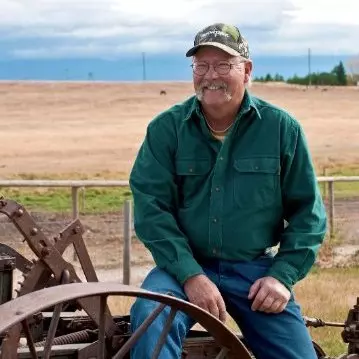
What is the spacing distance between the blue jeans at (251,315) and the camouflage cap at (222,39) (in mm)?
871

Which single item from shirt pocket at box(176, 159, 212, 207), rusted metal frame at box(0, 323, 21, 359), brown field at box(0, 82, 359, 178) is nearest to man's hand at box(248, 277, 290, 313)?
shirt pocket at box(176, 159, 212, 207)

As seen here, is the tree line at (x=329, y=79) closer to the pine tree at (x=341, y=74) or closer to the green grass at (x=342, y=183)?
the pine tree at (x=341, y=74)

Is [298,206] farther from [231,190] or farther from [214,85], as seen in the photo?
[214,85]

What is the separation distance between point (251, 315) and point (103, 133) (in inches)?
1659

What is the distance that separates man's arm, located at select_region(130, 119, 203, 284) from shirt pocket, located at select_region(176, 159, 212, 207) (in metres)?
0.04

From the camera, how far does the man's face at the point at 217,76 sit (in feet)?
13.6

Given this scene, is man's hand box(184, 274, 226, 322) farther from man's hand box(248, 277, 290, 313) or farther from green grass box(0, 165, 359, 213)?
green grass box(0, 165, 359, 213)

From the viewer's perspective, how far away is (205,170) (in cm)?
426

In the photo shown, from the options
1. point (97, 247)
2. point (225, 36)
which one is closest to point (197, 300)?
point (225, 36)

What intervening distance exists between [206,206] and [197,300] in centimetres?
41

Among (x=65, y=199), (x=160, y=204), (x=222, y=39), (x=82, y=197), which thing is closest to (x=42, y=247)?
(x=160, y=204)

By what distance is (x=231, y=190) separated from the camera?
4.23 m

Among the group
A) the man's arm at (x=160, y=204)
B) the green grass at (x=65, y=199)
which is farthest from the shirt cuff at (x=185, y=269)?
the green grass at (x=65, y=199)

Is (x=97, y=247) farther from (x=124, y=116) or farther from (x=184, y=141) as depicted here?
(x=124, y=116)
